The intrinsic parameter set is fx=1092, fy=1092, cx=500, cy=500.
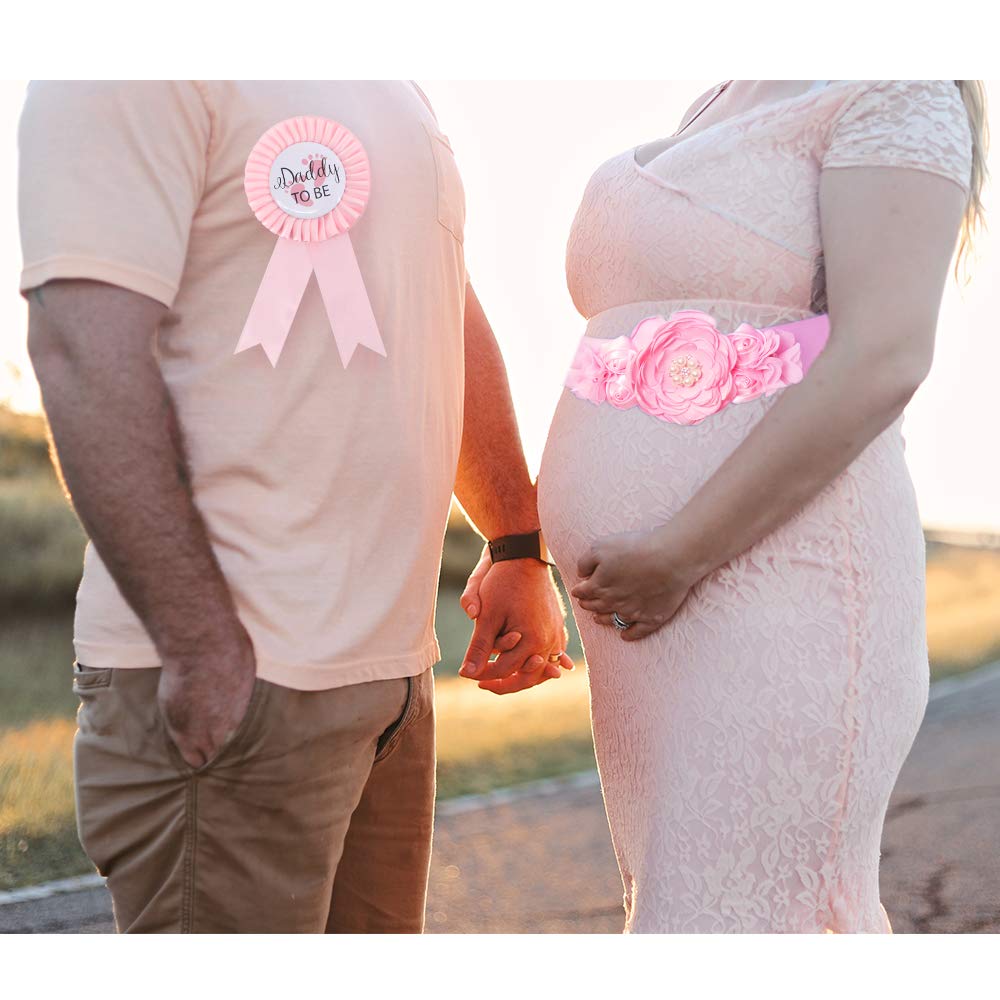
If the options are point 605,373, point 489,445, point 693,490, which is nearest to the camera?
point 693,490

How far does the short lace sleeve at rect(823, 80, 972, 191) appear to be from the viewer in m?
1.31

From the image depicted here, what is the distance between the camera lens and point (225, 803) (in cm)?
132

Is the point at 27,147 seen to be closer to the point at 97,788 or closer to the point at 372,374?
the point at 372,374

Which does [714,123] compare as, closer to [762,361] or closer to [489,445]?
[762,361]

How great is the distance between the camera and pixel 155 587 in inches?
49.1

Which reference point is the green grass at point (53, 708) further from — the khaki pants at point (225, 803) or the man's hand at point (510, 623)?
the khaki pants at point (225, 803)

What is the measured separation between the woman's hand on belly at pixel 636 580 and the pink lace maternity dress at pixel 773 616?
35 millimetres

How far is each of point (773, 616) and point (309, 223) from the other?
0.77m

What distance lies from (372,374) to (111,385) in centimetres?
33

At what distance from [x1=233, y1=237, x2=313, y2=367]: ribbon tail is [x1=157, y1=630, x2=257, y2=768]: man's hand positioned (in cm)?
36

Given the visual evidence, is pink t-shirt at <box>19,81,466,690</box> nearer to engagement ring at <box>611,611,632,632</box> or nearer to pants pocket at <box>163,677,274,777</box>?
pants pocket at <box>163,677,274,777</box>

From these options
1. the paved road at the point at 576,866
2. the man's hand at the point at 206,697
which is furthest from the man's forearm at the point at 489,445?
the paved road at the point at 576,866

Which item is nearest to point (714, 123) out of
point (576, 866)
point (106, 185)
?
point (106, 185)

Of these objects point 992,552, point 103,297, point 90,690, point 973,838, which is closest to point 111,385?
point 103,297
